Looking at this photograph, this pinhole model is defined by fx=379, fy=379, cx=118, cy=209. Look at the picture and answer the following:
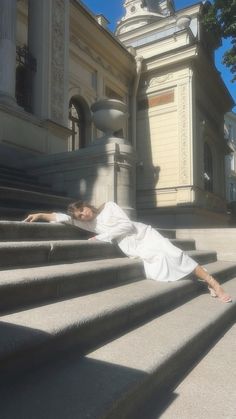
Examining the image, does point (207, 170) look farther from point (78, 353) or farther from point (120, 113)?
point (78, 353)

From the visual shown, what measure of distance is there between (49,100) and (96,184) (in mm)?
3452

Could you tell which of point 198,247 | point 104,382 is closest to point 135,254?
point 104,382

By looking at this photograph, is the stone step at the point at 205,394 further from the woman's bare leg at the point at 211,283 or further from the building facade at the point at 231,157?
the building facade at the point at 231,157

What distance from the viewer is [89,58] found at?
12875 millimetres

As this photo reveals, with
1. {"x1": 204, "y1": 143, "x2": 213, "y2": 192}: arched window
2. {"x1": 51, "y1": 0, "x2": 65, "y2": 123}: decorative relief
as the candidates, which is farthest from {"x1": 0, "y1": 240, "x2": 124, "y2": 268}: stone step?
{"x1": 204, "y1": 143, "x2": 213, "y2": 192}: arched window

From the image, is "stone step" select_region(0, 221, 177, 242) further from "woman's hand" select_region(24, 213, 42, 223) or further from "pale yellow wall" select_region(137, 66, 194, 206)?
"pale yellow wall" select_region(137, 66, 194, 206)

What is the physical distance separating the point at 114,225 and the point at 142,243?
13.7 inches

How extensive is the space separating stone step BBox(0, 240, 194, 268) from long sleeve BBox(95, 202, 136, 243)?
0.10m

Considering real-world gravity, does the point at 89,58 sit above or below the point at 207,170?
above

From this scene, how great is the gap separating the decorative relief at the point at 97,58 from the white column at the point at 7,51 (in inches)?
165

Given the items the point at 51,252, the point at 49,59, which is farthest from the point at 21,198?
the point at 49,59

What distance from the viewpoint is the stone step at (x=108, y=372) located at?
5.05ft

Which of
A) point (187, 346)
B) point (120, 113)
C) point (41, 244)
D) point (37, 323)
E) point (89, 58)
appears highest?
point (89, 58)

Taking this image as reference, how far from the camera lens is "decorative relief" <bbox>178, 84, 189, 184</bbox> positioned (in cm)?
1330
